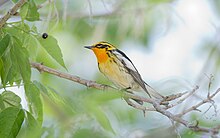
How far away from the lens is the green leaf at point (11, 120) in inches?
79.4

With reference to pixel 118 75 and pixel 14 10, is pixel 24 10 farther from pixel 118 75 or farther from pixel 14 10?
pixel 118 75

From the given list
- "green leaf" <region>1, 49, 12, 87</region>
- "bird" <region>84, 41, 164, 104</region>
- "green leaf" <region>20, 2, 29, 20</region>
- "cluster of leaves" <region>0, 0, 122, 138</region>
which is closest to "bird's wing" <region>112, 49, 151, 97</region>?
"bird" <region>84, 41, 164, 104</region>

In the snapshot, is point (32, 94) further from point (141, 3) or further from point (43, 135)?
point (141, 3)

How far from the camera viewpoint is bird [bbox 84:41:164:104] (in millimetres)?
3297

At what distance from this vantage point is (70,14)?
16.1 feet

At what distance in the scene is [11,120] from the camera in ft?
6.70

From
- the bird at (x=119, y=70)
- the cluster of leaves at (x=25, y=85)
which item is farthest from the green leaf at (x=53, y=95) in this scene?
the bird at (x=119, y=70)

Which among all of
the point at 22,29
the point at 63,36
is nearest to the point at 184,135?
the point at 22,29

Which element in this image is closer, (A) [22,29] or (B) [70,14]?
(A) [22,29]

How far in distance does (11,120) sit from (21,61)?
210 mm

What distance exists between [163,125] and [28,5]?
115 cm

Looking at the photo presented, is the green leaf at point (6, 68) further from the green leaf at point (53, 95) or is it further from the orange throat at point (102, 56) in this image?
the orange throat at point (102, 56)

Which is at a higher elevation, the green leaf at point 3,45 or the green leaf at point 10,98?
the green leaf at point 3,45

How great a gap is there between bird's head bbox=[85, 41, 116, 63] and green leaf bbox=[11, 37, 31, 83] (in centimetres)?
142
